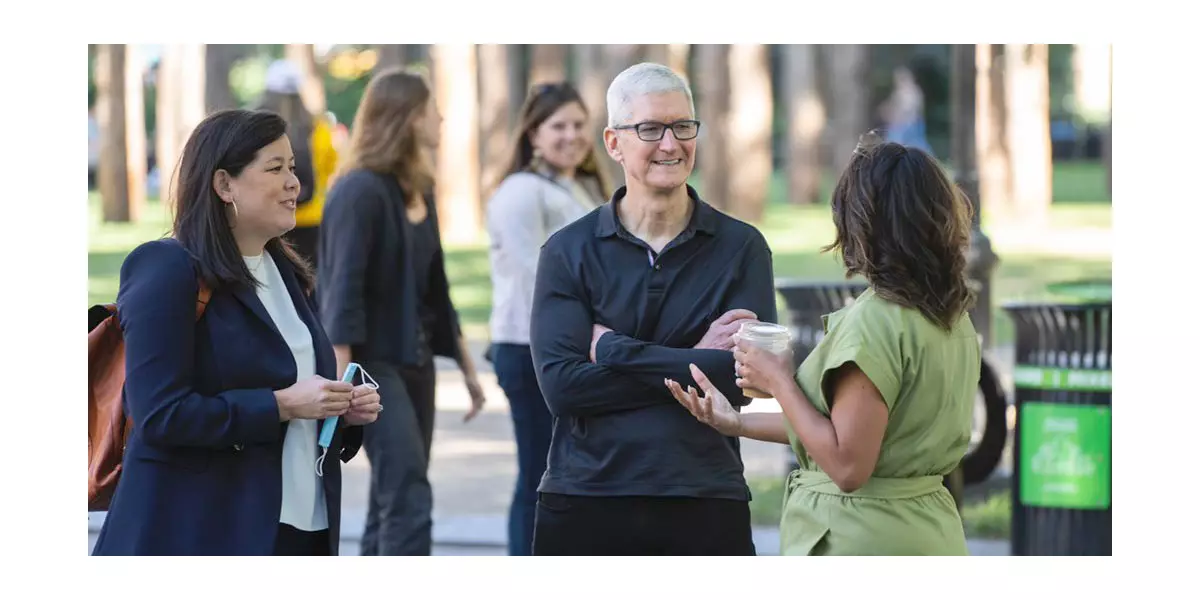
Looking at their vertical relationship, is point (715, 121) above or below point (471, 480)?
above

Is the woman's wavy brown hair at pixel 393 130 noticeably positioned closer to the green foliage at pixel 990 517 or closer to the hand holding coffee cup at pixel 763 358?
the hand holding coffee cup at pixel 763 358

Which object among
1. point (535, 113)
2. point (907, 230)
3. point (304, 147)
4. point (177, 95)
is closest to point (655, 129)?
point (907, 230)

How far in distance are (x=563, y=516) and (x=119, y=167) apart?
94.0 feet

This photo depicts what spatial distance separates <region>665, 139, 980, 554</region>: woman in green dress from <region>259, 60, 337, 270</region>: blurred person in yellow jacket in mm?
5367

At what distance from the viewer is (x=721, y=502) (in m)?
4.44

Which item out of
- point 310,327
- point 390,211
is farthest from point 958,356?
point 390,211

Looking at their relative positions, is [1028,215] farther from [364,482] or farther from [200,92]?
[364,482]

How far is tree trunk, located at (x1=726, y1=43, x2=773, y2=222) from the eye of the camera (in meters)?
30.0

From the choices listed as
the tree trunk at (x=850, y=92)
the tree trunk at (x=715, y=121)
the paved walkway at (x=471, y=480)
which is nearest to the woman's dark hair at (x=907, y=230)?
the paved walkway at (x=471, y=480)

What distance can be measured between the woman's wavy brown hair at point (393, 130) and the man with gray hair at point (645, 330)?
2.01 metres

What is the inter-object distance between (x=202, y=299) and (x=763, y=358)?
4.28 feet

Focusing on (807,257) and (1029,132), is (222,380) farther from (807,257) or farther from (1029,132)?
(1029,132)

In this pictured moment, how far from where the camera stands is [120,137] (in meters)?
31.3
